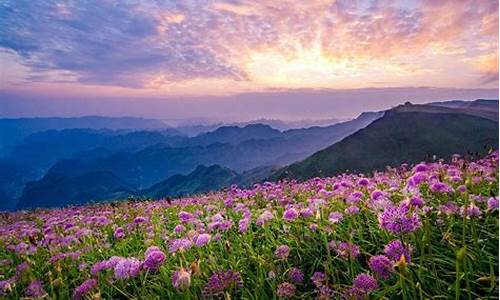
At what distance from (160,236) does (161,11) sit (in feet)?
9.82

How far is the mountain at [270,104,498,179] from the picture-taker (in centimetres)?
11988

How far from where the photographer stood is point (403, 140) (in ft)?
431

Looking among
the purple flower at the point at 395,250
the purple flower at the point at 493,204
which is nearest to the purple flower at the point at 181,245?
the purple flower at the point at 395,250

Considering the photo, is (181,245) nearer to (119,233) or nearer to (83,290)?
(83,290)

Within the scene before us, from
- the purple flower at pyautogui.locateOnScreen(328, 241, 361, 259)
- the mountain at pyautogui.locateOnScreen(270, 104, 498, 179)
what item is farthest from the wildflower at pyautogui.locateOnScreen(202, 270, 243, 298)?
the mountain at pyautogui.locateOnScreen(270, 104, 498, 179)

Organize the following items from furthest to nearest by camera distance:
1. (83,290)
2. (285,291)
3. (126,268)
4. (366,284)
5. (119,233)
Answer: (119,233) < (83,290) < (126,268) < (285,291) < (366,284)

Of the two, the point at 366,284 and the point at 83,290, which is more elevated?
the point at 366,284

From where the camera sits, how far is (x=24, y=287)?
432cm

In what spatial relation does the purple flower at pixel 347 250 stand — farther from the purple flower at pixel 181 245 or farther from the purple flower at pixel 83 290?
the purple flower at pixel 83 290

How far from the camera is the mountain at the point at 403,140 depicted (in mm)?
119875

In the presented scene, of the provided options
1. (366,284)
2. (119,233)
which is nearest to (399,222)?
(366,284)

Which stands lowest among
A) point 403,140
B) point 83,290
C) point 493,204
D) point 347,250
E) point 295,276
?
point 403,140

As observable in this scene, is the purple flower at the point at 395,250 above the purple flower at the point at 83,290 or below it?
above

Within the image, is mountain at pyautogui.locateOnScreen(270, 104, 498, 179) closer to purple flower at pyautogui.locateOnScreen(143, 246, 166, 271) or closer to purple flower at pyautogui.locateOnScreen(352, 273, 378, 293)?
purple flower at pyautogui.locateOnScreen(143, 246, 166, 271)
